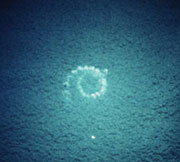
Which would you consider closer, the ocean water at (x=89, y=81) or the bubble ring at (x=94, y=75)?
the ocean water at (x=89, y=81)

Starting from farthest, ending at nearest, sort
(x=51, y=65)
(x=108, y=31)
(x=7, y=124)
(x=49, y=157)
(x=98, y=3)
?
(x=98, y=3)
(x=108, y=31)
(x=51, y=65)
(x=7, y=124)
(x=49, y=157)

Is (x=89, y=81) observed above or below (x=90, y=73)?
below

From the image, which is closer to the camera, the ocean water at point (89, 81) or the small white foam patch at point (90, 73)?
the ocean water at point (89, 81)

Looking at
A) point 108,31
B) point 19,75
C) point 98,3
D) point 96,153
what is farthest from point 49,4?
point 96,153

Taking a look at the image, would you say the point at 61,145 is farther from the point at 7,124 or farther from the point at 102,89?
the point at 102,89

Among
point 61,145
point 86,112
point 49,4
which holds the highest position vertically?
point 49,4

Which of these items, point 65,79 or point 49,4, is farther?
point 49,4

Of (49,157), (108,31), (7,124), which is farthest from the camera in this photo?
(108,31)

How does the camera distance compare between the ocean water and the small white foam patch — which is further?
the small white foam patch
